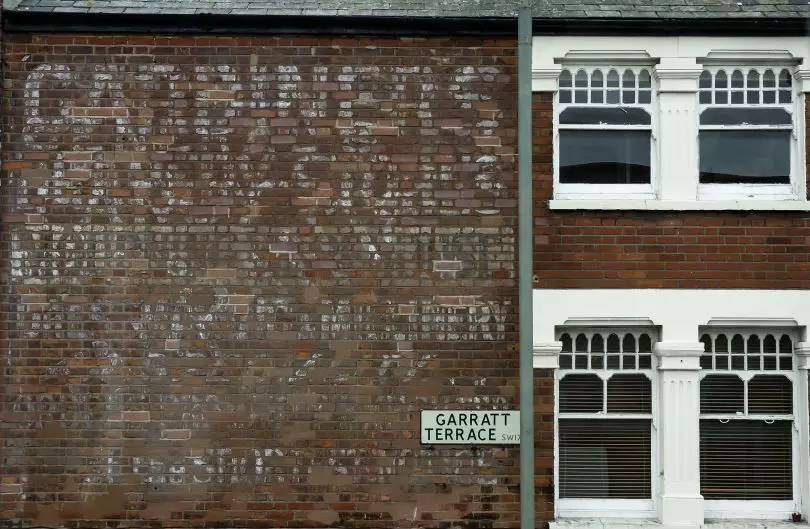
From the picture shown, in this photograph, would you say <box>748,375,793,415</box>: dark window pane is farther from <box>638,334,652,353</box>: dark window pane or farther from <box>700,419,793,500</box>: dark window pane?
<box>638,334,652,353</box>: dark window pane

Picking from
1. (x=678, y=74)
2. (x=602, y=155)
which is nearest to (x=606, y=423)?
(x=602, y=155)

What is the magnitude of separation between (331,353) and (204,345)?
3.99 feet

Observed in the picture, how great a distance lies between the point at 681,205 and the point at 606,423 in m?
2.24

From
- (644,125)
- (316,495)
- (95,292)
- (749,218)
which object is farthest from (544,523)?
(95,292)

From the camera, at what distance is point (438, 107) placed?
7.64 metres

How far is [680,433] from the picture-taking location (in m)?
7.42

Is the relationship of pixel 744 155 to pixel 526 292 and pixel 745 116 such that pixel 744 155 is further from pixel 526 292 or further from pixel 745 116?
pixel 526 292

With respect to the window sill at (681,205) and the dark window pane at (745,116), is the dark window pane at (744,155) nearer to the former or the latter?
the dark window pane at (745,116)

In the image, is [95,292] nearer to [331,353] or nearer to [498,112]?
[331,353]

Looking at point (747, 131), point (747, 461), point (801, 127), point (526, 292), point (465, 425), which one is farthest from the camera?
point (747, 131)

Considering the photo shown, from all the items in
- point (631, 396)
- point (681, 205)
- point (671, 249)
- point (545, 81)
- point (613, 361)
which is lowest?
point (631, 396)

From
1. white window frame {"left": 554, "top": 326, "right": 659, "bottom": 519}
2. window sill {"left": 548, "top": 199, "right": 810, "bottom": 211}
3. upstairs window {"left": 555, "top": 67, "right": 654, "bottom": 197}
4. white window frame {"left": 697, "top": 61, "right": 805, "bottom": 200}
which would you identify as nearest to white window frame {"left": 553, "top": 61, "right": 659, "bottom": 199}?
upstairs window {"left": 555, "top": 67, "right": 654, "bottom": 197}

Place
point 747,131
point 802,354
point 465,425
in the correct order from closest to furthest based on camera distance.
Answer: point 465,425, point 802,354, point 747,131

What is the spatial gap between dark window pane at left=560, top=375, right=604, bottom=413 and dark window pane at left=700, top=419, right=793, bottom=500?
1.07 metres
